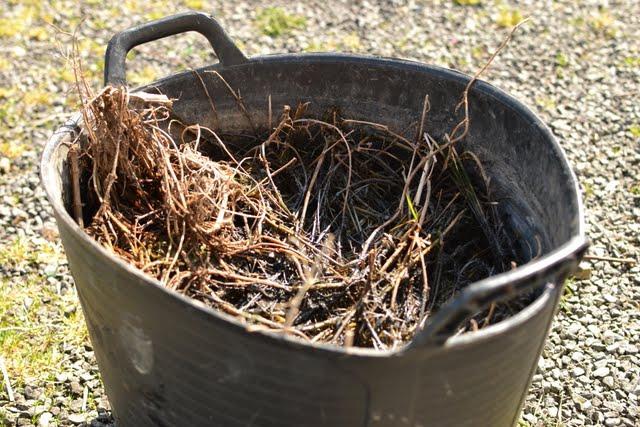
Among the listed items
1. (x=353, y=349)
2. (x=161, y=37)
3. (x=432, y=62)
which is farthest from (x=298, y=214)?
(x=432, y=62)

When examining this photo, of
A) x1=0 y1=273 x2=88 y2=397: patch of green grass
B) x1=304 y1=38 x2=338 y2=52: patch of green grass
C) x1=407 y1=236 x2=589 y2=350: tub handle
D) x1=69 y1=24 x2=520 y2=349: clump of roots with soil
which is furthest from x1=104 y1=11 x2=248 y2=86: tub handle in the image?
x1=304 y1=38 x2=338 y2=52: patch of green grass

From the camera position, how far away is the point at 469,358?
1.35m

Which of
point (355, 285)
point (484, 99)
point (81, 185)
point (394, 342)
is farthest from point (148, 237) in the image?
point (484, 99)

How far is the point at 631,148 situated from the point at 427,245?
1.81 m

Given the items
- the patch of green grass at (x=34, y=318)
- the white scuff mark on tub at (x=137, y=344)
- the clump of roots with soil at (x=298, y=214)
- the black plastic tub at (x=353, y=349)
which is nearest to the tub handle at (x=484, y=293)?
the black plastic tub at (x=353, y=349)

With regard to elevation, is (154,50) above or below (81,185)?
below

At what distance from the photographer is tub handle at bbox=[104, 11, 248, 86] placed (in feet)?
6.71

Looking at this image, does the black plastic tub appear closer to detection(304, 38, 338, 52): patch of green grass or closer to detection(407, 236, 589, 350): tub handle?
detection(407, 236, 589, 350): tub handle

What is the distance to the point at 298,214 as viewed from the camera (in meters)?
2.24

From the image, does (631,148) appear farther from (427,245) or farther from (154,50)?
(154,50)

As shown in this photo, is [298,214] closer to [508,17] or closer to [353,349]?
[353,349]

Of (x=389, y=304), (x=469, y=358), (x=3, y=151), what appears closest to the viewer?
(x=469, y=358)

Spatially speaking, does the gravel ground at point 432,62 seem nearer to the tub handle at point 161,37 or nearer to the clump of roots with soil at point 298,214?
the tub handle at point 161,37

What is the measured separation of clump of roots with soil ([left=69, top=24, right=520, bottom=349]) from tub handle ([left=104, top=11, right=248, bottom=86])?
0.10 metres
